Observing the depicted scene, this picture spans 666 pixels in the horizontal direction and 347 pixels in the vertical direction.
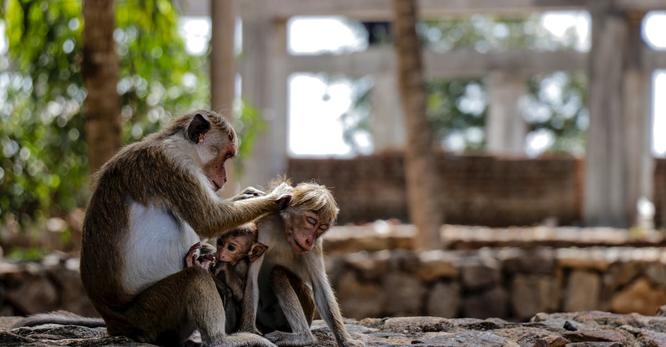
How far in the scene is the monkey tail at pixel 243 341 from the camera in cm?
513

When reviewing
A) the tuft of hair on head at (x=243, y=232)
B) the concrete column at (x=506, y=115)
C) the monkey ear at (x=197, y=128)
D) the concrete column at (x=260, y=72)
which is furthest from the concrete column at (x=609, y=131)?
the monkey ear at (x=197, y=128)

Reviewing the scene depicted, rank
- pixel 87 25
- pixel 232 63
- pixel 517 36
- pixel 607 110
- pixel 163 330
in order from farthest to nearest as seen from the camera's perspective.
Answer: pixel 517 36 → pixel 607 110 → pixel 232 63 → pixel 87 25 → pixel 163 330

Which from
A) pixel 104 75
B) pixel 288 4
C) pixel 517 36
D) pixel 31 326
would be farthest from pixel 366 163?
pixel 517 36

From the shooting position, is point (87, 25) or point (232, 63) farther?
point (232, 63)

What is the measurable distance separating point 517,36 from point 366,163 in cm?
2013

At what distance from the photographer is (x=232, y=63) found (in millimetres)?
11609

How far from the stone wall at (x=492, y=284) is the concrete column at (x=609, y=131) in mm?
7569

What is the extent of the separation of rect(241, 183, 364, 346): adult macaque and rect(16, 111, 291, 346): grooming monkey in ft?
0.66

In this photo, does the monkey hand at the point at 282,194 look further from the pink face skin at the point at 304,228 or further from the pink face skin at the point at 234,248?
the pink face skin at the point at 234,248

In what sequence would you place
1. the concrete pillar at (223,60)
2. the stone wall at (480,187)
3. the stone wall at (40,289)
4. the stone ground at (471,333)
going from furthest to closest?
1. the stone wall at (480,187)
2. the concrete pillar at (223,60)
3. the stone wall at (40,289)
4. the stone ground at (471,333)

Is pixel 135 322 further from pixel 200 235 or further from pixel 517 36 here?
pixel 517 36

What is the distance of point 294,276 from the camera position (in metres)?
5.85

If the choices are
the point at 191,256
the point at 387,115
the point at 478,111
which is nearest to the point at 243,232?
the point at 191,256

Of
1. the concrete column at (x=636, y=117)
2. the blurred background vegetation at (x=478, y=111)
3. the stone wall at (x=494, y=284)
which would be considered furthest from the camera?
the blurred background vegetation at (x=478, y=111)
